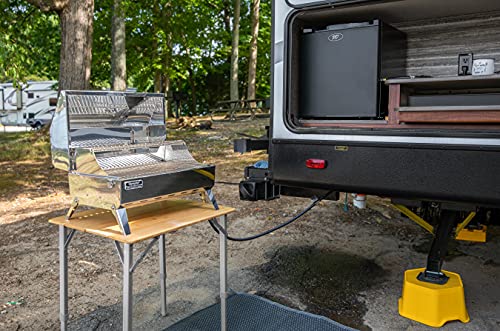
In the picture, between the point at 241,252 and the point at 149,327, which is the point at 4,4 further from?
the point at 149,327

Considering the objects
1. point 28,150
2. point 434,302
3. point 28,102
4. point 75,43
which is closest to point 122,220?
point 434,302

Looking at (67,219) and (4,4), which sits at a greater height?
(4,4)

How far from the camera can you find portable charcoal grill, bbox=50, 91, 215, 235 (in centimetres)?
218

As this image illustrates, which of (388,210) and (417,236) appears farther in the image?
(388,210)

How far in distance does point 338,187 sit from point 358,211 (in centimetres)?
257

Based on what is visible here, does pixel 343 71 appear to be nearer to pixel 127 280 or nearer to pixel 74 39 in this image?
pixel 127 280

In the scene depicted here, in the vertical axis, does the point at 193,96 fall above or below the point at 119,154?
above

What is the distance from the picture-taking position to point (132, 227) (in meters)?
2.21

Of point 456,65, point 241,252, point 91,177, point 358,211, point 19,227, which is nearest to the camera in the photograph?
point 91,177

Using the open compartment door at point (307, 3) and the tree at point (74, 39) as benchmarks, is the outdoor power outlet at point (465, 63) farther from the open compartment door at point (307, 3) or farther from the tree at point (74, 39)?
the tree at point (74, 39)

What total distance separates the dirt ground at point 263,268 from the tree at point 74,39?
3.51 metres

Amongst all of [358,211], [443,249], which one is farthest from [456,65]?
[358,211]

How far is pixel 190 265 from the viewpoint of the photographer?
368cm

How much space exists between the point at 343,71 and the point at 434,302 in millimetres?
1414
